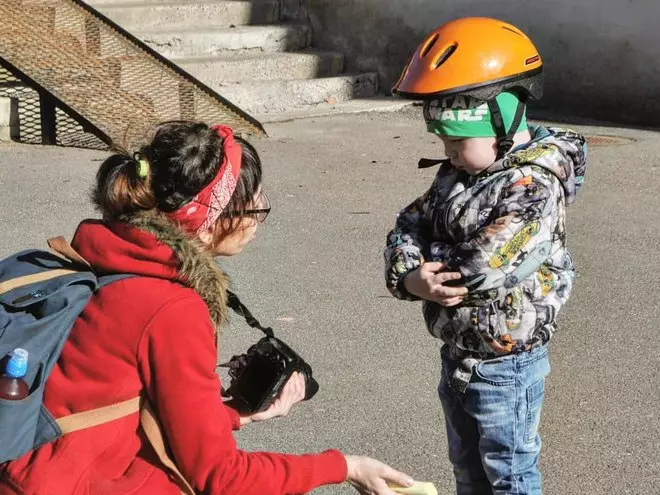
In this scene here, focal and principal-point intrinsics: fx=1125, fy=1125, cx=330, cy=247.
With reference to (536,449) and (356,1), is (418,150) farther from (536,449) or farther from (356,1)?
(536,449)

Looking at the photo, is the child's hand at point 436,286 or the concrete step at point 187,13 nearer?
the child's hand at point 436,286

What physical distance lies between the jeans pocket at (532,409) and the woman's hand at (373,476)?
55 centimetres

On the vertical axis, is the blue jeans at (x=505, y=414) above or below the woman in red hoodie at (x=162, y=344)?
below

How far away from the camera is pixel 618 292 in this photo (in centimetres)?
585

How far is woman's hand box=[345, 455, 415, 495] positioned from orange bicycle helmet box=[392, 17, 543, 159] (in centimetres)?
90

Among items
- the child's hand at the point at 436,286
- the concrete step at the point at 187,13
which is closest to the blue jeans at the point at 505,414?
the child's hand at the point at 436,286

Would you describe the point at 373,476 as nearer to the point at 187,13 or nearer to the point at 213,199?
A: the point at 213,199

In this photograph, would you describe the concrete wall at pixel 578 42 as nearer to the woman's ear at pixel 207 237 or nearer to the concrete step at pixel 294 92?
the concrete step at pixel 294 92

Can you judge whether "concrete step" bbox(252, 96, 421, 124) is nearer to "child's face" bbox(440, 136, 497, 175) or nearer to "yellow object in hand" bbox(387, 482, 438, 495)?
"child's face" bbox(440, 136, 497, 175)

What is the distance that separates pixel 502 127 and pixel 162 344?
1.12 m

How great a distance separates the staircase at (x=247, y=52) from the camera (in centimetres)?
1088

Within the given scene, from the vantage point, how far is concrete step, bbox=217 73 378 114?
10781 millimetres

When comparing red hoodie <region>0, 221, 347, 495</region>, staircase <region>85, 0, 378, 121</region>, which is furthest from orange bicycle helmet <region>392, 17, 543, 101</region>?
staircase <region>85, 0, 378, 121</region>

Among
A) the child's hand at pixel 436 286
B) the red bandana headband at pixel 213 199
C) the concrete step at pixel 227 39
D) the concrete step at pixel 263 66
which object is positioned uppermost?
the red bandana headband at pixel 213 199
